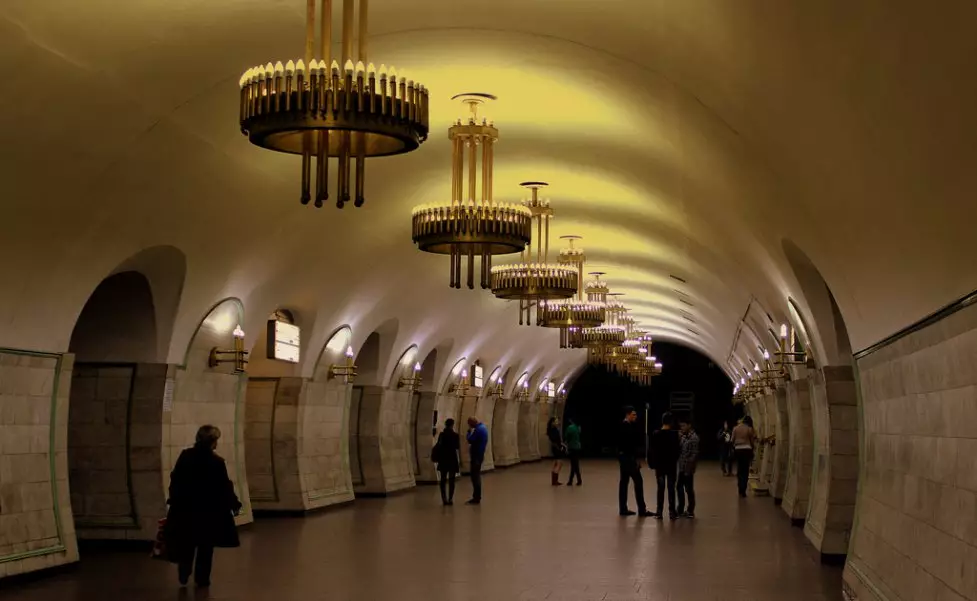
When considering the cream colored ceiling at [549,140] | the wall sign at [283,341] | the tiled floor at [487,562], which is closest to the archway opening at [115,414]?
the cream colored ceiling at [549,140]

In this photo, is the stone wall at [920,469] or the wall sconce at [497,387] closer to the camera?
the stone wall at [920,469]

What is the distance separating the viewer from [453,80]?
978cm

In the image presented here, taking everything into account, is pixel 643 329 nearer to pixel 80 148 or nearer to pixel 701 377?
pixel 701 377

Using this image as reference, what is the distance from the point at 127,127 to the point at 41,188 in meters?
0.84

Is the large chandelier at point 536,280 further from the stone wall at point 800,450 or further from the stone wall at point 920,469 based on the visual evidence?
the stone wall at point 920,469

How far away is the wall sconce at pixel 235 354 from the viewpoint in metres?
14.0

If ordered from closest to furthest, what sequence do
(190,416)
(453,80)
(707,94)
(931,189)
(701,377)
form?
(931,189), (707,94), (453,80), (190,416), (701,377)

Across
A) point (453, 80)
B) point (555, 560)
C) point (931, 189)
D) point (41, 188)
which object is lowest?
point (555, 560)

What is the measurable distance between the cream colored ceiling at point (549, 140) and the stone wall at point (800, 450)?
230 centimetres

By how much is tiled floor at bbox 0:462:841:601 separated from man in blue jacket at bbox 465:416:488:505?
4.01ft

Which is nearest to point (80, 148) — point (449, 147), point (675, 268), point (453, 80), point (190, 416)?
point (453, 80)

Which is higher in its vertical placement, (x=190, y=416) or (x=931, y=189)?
(x=931, y=189)

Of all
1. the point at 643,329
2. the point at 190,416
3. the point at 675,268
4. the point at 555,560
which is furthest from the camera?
the point at 643,329

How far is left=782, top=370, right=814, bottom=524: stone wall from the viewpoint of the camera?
1561cm
